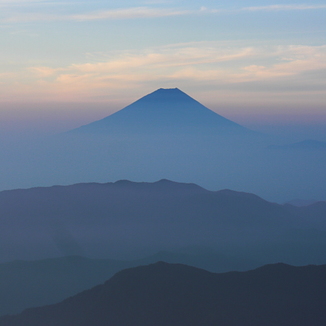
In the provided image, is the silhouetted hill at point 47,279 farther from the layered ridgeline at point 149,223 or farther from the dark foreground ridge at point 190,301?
the dark foreground ridge at point 190,301

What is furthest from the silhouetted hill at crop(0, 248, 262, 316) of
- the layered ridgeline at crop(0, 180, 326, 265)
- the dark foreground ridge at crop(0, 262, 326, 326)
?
the dark foreground ridge at crop(0, 262, 326, 326)

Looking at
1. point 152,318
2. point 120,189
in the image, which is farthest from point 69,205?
point 152,318

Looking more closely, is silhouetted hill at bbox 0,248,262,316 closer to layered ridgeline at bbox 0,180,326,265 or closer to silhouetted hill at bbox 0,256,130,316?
silhouetted hill at bbox 0,256,130,316

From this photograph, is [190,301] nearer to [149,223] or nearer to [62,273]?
[62,273]

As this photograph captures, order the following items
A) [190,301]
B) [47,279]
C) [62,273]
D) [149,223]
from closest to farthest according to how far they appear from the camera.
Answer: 1. [190,301]
2. [47,279]
3. [62,273]
4. [149,223]

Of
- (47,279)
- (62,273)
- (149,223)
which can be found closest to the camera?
(47,279)

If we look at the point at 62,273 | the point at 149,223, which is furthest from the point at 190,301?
the point at 149,223
